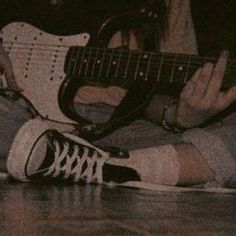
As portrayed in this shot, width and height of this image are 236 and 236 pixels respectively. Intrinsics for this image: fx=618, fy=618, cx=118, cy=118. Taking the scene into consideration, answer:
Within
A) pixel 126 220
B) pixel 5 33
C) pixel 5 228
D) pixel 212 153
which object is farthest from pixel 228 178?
pixel 5 33

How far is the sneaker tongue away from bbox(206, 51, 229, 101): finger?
346 millimetres

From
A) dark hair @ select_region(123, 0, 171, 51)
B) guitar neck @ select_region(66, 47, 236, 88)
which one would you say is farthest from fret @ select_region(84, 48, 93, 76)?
Answer: dark hair @ select_region(123, 0, 171, 51)

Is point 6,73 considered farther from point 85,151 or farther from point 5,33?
point 85,151

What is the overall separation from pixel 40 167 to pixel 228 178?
359 mm

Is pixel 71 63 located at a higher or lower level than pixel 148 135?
higher

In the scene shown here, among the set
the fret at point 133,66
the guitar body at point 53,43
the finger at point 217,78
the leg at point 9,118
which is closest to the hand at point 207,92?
the finger at point 217,78

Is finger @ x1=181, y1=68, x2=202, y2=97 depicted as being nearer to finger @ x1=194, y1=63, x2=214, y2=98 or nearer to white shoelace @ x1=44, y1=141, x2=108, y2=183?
finger @ x1=194, y1=63, x2=214, y2=98

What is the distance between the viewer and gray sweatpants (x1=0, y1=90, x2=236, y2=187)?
3.87ft

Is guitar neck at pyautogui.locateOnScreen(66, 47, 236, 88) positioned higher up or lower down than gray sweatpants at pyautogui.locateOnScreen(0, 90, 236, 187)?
higher up

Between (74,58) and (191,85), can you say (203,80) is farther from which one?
(74,58)

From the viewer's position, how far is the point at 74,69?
1.46 metres

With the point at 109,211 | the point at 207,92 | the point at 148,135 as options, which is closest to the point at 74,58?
the point at 148,135

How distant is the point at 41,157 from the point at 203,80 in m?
0.37

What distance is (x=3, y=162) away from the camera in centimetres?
135
